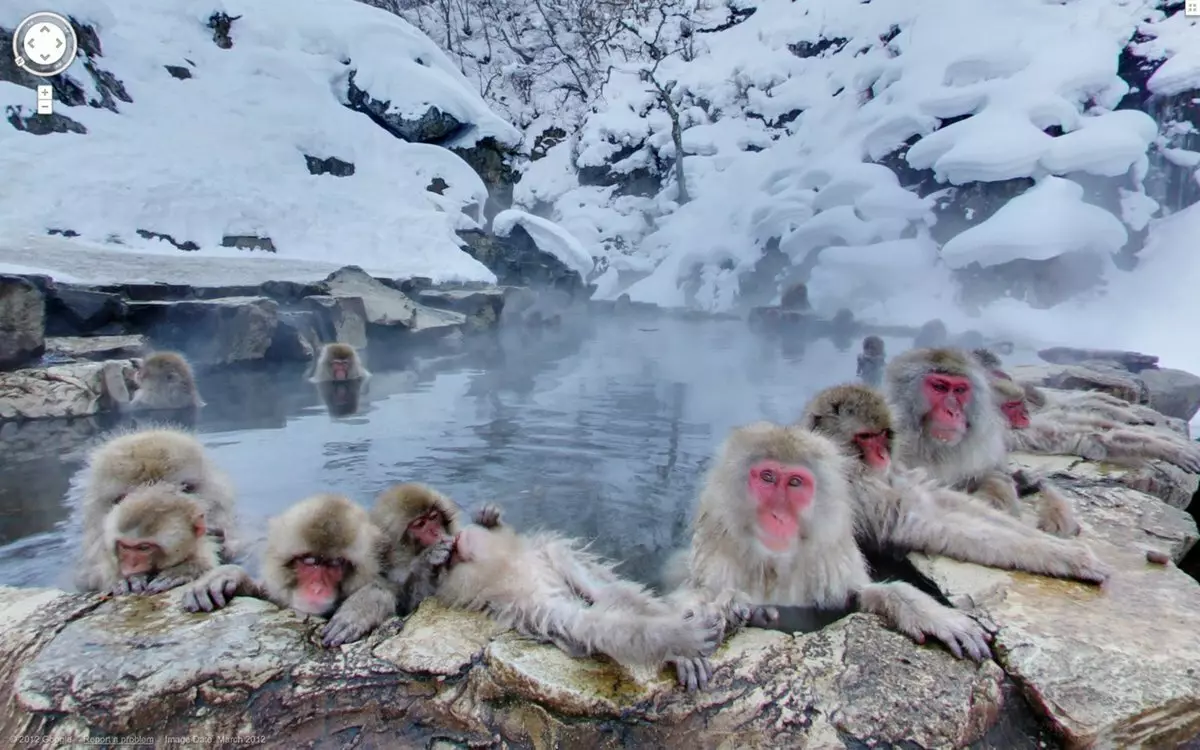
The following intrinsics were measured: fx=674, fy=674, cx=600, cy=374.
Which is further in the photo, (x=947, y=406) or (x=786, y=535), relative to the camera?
(x=947, y=406)

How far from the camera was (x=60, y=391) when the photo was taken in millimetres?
4574

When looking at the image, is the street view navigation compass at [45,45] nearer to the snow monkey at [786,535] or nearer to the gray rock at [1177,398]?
the snow monkey at [786,535]

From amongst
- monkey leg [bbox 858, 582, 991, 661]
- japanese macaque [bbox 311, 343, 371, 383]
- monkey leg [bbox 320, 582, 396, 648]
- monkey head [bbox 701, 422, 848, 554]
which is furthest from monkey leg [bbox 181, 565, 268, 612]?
japanese macaque [bbox 311, 343, 371, 383]

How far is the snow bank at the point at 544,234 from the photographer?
13.5 meters

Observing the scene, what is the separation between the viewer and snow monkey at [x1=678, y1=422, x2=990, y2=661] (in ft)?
5.24

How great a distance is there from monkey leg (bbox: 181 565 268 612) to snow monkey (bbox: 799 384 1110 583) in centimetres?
164

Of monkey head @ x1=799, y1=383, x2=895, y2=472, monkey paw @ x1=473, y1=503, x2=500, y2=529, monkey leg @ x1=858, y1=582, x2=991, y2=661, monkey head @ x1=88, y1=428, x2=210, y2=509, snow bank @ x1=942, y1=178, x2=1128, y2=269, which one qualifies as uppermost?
snow bank @ x1=942, y1=178, x2=1128, y2=269

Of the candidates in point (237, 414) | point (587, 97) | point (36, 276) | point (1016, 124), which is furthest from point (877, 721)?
point (587, 97)

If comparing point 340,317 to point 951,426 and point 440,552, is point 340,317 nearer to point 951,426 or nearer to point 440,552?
point 440,552

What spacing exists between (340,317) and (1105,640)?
25.3ft

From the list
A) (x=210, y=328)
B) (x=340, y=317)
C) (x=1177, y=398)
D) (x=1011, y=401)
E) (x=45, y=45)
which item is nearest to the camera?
(x=1011, y=401)

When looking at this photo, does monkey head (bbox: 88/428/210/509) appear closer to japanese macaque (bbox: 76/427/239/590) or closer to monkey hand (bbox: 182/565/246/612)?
japanese macaque (bbox: 76/427/239/590)

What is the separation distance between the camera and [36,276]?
5.50m

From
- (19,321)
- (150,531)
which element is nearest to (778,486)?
(150,531)
